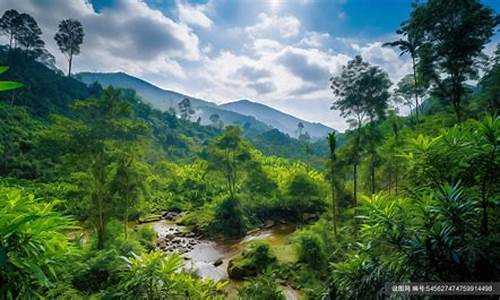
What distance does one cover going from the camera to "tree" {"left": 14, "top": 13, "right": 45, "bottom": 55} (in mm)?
39125

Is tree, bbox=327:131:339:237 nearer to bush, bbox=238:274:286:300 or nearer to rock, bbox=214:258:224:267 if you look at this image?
rock, bbox=214:258:224:267

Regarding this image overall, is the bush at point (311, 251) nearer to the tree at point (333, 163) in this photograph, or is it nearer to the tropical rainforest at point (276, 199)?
the tropical rainforest at point (276, 199)

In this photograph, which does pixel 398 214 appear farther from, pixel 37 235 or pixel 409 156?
pixel 37 235

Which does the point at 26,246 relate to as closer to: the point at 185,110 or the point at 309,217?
the point at 309,217

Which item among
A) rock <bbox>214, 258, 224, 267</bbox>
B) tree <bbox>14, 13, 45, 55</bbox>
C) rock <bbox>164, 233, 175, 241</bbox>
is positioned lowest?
rock <bbox>164, 233, 175, 241</bbox>

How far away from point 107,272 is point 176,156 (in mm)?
44859

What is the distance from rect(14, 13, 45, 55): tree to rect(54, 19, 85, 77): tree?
261cm

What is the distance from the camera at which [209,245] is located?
56.0 feet

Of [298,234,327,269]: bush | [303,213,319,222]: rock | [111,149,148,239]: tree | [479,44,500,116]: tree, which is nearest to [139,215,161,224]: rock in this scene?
[111,149,148,239]: tree

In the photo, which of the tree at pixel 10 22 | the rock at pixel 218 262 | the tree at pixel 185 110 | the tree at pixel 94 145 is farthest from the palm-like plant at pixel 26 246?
the tree at pixel 185 110

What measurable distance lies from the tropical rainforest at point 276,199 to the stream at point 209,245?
189mm

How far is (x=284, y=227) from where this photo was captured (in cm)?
2083

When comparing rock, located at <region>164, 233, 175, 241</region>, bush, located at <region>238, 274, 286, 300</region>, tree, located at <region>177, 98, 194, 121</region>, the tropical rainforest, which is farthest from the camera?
tree, located at <region>177, 98, 194, 121</region>

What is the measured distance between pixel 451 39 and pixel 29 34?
5300 centimetres
